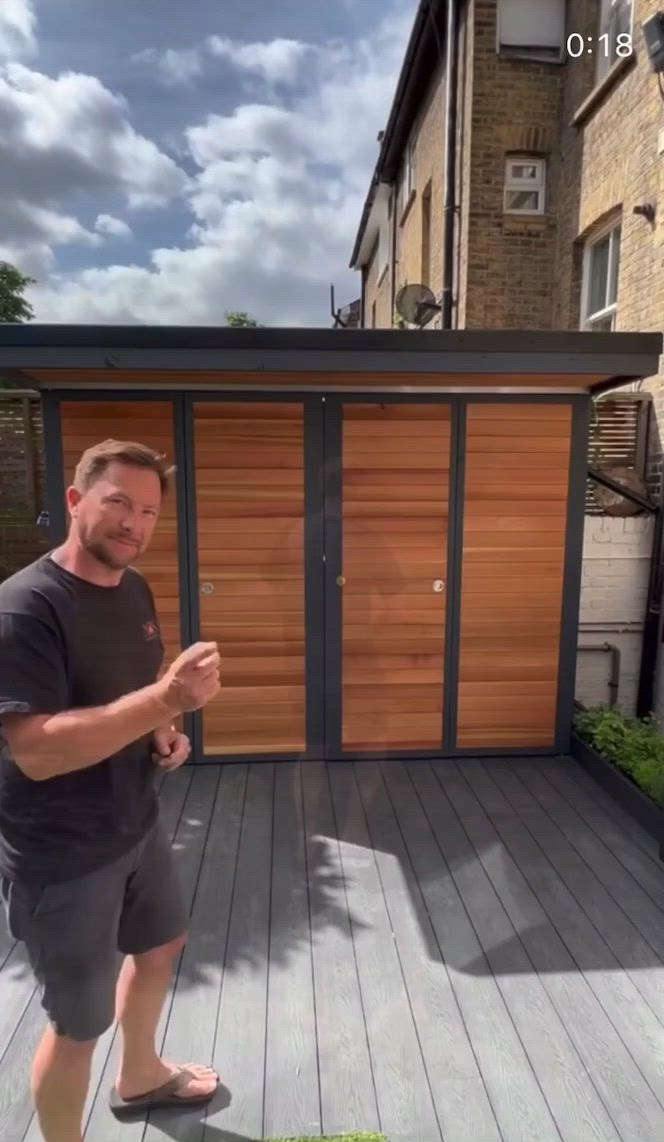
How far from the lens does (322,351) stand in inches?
112

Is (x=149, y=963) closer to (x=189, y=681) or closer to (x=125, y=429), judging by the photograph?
(x=189, y=681)

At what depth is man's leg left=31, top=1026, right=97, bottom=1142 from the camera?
1235 millimetres

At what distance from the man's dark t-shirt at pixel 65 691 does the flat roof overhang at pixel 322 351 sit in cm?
182

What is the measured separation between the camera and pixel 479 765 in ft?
12.1

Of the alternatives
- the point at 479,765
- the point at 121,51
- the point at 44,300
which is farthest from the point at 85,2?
the point at 44,300

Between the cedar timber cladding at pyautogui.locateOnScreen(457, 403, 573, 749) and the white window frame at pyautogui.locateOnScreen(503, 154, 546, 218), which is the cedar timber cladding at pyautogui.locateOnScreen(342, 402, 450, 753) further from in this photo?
the white window frame at pyautogui.locateOnScreen(503, 154, 546, 218)

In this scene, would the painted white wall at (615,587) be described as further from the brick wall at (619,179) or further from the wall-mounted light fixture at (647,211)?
the wall-mounted light fixture at (647,211)

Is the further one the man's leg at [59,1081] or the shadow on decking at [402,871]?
the shadow on decking at [402,871]

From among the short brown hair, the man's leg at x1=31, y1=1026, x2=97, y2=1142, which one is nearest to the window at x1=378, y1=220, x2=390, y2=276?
the short brown hair

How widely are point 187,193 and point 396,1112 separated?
11.4 metres

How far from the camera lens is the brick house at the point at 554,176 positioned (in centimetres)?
434

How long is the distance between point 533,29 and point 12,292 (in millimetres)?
12059

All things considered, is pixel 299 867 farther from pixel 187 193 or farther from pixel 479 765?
pixel 187 193

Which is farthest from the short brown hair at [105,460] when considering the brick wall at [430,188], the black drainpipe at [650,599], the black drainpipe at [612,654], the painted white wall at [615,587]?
the brick wall at [430,188]
